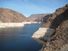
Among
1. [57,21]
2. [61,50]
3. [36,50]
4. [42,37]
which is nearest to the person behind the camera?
[61,50]

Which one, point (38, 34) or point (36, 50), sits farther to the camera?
point (38, 34)

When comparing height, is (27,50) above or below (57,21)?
below

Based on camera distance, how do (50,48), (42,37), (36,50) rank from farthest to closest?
(42,37), (36,50), (50,48)

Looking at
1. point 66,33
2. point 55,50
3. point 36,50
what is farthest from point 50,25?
point 55,50

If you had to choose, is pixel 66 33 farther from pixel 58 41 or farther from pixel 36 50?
pixel 36 50

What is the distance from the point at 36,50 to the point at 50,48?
15.4 meters

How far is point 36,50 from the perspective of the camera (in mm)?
35406

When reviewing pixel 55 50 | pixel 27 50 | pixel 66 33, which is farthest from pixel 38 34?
pixel 55 50

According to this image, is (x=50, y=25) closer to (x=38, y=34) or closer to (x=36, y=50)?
(x=38, y=34)

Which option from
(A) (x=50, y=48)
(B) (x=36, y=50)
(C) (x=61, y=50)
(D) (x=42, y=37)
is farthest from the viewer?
(D) (x=42, y=37)

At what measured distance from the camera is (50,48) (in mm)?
20172

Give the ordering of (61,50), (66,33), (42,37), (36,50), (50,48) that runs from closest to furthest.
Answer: (61,50)
(50,48)
(66,33)
(36,50)
(42,37)

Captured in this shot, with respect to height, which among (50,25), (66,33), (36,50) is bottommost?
(36,50)

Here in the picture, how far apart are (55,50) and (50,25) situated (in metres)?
38.4
